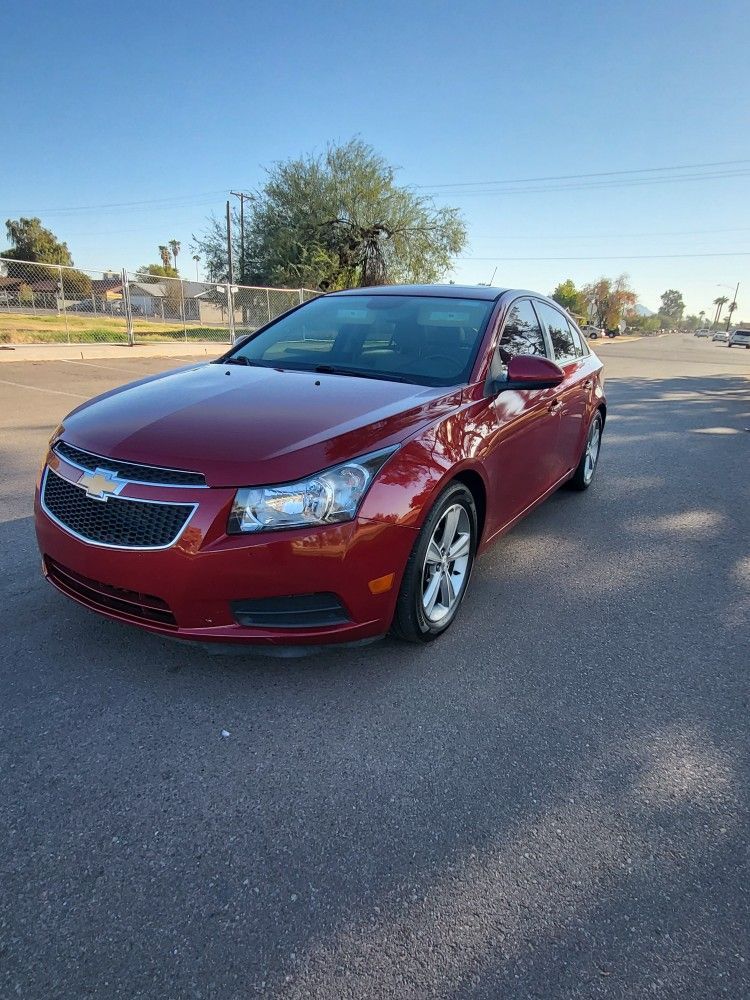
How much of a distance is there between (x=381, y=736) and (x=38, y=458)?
4.67 metres

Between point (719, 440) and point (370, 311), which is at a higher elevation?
point (370, 311)

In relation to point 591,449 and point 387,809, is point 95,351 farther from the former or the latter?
point 387,809

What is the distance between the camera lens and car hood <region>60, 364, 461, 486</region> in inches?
88.7

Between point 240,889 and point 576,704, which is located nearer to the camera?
point 240,889

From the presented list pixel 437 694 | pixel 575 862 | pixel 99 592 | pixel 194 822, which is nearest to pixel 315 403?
pixel 99 592

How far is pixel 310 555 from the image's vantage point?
224 cm

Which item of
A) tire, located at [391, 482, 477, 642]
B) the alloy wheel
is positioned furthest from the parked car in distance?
tire, located at [391, 482, 477, 642]

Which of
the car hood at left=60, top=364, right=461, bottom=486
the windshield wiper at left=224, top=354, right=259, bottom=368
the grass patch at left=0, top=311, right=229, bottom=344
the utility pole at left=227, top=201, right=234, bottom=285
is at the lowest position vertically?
the grass patch at left=0, top=311, right=229, bottom=344

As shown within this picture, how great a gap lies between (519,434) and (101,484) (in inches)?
85.3

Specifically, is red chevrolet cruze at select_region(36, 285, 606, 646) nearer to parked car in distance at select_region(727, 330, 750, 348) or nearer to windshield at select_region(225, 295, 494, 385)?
windshield at select_region(225, 295, 494, 385)

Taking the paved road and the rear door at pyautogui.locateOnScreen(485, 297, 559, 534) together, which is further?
the rear door at pyautogui.locateOnScreen(485, 297, 559, 534)

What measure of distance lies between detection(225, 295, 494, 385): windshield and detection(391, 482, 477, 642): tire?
67cm

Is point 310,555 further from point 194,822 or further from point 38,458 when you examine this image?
point 38,458

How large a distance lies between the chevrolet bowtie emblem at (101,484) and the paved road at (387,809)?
0.76m
